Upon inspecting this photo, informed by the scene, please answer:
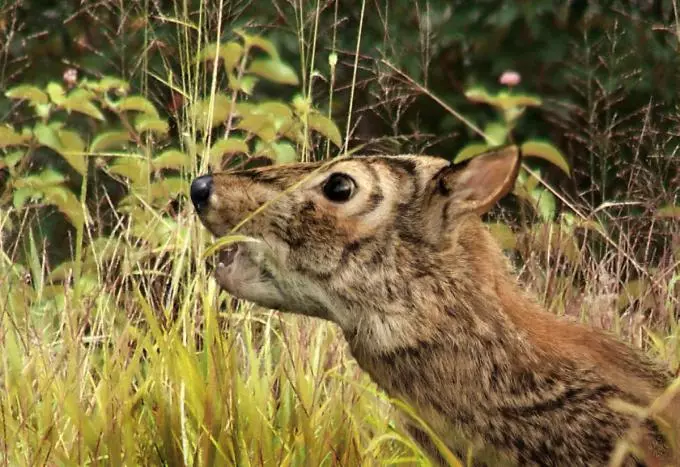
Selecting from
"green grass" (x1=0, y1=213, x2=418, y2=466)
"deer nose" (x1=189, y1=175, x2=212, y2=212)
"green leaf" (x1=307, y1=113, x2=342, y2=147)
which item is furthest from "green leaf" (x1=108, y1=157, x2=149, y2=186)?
"deer nose" (x1=189, y1=175, x2=212, y2=212)

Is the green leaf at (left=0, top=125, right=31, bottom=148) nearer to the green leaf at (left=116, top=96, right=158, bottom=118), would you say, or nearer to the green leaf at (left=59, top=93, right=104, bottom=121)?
the green leaf at (left=59, top=93, right=104, bottom=121)

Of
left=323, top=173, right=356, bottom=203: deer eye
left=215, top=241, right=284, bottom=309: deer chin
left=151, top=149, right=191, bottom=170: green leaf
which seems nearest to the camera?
left=215, top=241, right=284, bottom=309: deer chin

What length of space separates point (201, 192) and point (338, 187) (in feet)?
1.01

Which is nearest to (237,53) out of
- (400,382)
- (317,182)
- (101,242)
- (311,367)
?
(101,242)

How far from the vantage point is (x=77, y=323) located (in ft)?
11.8

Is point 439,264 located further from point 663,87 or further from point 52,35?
point 52,35

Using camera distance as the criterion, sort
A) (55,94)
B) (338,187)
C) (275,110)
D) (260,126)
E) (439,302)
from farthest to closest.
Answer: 1. (55,94)
2. (275,110)
3. (260,126)
4. (338,187)
5. (439,302)

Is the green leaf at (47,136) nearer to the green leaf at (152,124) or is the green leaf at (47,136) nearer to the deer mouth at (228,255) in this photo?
the green leaf at (152,124)

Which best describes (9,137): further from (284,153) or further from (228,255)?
(228,255)

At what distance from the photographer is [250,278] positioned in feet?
9.42

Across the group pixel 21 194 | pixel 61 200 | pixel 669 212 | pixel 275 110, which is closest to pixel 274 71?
pixel 275 110

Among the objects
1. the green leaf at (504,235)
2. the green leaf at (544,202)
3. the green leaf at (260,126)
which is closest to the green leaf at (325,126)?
the green leaf at (260,126)

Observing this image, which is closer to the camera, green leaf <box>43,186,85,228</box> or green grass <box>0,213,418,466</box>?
green grass <box>0,213,418,466</box>

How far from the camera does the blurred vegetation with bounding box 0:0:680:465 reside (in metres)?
3.19
